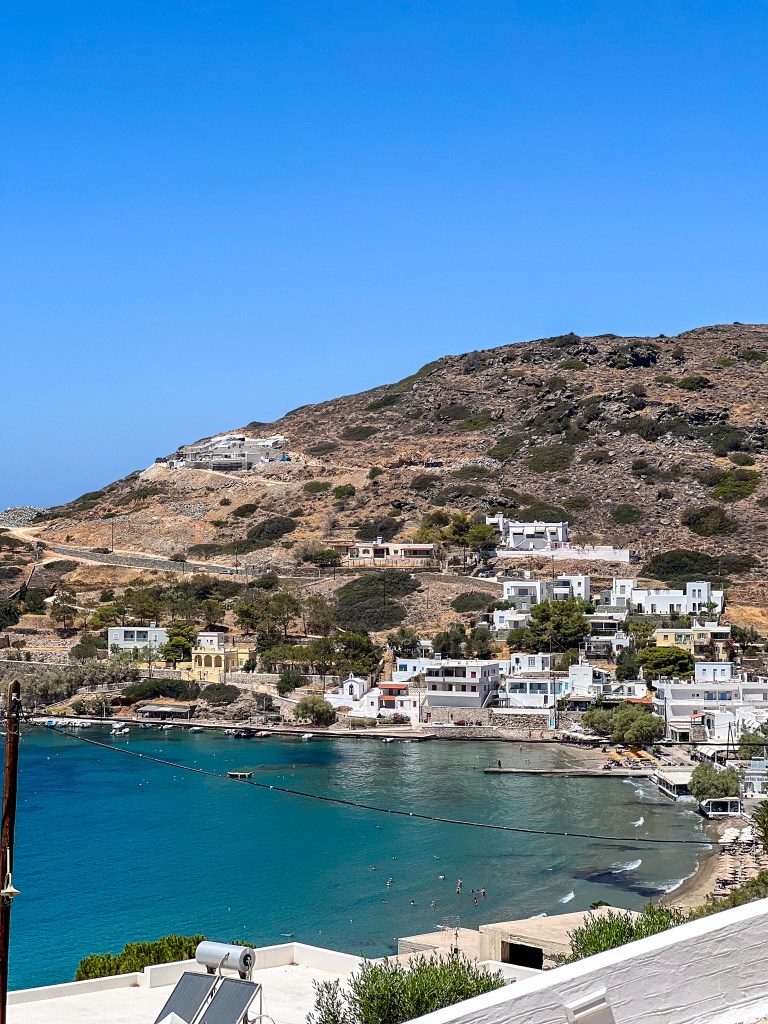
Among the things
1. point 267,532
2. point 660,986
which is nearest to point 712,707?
point 267,532

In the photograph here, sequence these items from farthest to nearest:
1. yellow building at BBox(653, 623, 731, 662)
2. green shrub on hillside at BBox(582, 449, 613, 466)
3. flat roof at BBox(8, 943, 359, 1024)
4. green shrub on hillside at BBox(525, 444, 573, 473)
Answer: green shrub on hillside at BBox(525, 444, 573, 473) → green shrub on hillside at BBox(582, 449, 613, 466) → yellow building at BBox(653, 623, 731, 662) → flat roof at BBox(8, 943, 359, 1024)

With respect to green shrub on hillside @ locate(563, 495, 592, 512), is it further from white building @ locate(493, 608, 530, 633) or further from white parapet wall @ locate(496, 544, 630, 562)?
white building @ locate(493, 608, 530, 633)

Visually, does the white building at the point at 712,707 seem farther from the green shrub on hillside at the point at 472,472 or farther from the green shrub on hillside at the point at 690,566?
the green shrub on hillside at the point at 472,472

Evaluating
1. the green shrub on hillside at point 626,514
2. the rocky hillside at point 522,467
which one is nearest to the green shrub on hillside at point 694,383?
the rocky hillside at point 522,467

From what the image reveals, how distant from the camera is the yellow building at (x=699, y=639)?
4356cm

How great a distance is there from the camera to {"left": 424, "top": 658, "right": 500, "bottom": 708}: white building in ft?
137

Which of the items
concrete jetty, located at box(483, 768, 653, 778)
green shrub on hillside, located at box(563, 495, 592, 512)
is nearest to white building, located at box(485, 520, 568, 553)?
green shrub on hillside, located at box(563, 495, 592, 512)

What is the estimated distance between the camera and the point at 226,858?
27688 mm

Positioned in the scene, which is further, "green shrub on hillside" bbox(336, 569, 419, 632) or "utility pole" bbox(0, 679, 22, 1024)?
"green shrub on hillside" bbox(336, 569, 419, 632)

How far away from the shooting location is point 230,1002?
575 centimetres

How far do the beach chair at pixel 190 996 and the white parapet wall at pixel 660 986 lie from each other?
1408mm

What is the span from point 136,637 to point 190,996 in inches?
1748

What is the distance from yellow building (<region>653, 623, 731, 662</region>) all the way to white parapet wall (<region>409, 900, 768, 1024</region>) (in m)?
38.9

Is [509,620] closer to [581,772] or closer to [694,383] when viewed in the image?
[581,772]
